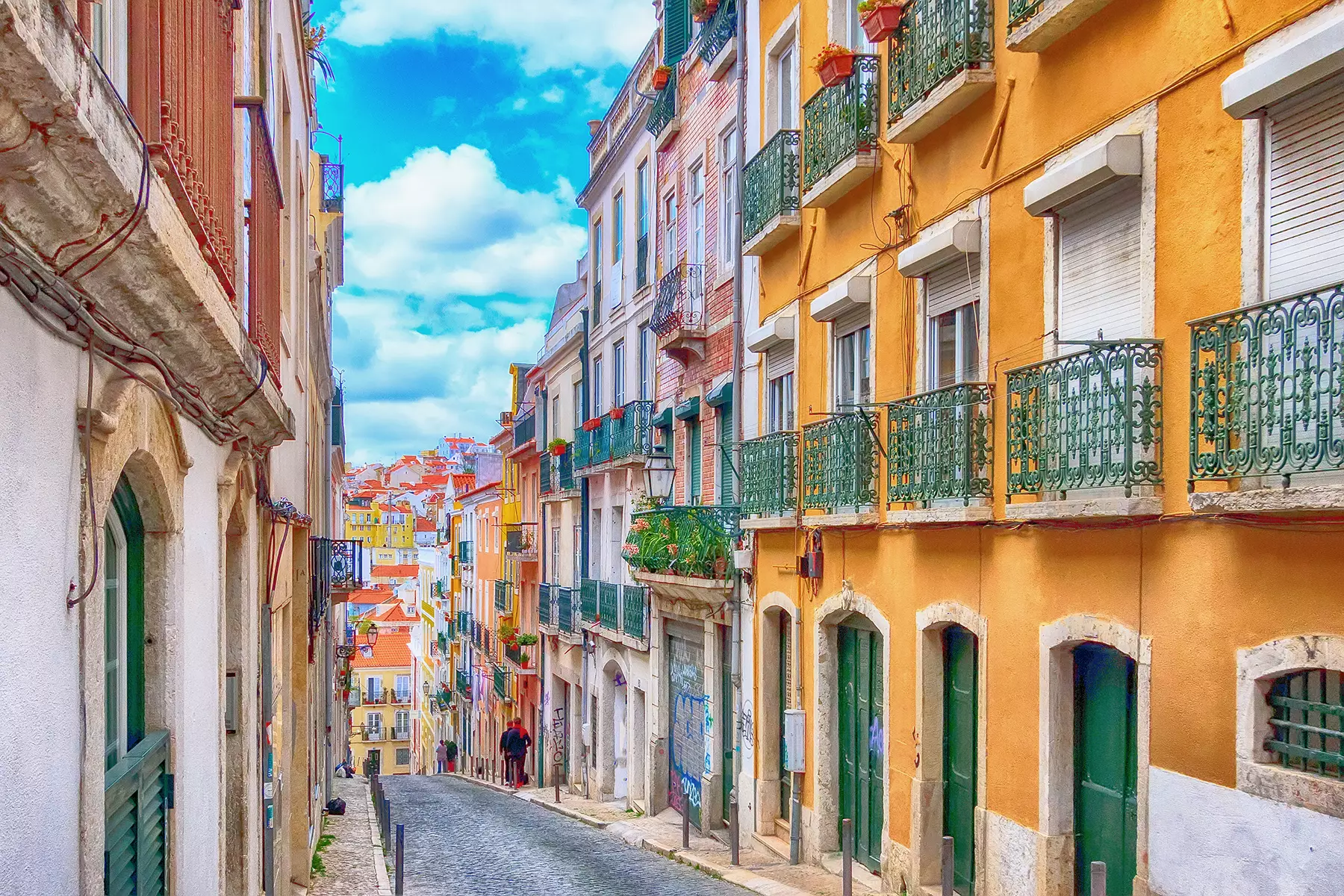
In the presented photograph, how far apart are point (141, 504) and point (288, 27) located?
10259 mm

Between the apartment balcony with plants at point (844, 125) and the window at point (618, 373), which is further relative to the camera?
the window at point (618, 373)

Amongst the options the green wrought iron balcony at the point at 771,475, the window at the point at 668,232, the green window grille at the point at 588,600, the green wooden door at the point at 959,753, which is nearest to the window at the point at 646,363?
the window at the point at 668,232

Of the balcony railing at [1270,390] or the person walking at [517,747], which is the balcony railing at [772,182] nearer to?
the balcony railing at [1270,390]

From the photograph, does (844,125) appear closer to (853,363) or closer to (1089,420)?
(853,363)

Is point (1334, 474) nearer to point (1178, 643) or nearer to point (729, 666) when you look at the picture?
point (1178, 643)

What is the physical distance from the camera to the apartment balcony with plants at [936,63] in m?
9.98

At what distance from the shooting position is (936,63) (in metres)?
10.5

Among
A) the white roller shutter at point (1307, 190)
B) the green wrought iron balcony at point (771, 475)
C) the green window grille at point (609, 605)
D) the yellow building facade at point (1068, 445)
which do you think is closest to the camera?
the white roller shutter at point (1307, 190)

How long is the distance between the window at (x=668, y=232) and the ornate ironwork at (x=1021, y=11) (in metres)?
12.7

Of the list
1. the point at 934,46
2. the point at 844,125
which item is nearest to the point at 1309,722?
the point at 934,46

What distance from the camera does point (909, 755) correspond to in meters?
11.6

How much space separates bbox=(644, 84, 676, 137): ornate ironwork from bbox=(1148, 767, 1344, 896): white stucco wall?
1586 centimetres

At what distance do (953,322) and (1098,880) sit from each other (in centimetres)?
506

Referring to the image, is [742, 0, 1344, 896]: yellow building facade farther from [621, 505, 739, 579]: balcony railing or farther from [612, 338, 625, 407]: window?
[612, 338, 625, 407]: window
